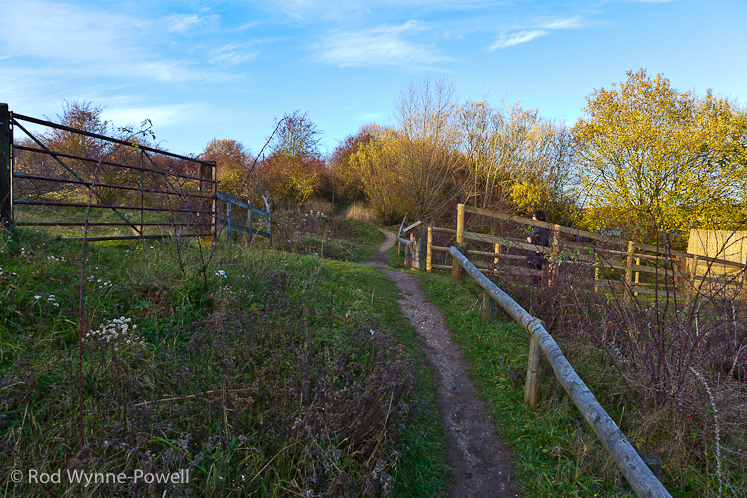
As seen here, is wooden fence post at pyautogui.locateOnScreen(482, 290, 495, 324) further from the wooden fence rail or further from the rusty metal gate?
the rusty metal gate

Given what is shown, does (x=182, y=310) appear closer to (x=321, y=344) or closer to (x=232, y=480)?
(x=321, y=344)

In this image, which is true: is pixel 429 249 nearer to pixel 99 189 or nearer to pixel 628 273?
pixel 628 273

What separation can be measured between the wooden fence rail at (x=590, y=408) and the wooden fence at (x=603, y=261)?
88 cm

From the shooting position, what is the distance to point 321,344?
4.06 metres

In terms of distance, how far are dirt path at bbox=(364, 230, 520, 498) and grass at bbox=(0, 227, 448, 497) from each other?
144 millimetres

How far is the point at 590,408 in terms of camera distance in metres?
2.58

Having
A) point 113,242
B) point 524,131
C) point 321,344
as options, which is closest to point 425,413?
point 321,344

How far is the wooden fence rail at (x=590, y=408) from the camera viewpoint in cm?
206

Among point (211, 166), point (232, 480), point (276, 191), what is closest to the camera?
point (232, 480)

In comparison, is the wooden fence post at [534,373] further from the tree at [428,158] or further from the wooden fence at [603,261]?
the tree at [428,158]

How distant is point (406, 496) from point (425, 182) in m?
17.9

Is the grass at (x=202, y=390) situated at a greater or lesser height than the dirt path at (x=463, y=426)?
greater

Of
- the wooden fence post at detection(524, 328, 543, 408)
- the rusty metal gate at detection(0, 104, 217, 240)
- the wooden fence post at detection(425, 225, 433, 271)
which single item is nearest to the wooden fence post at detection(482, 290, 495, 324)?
the wooden fence post at detection(524, 328, 543, 408)

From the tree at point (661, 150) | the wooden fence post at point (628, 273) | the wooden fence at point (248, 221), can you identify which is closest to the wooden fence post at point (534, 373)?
the wooden fence post at point (628, 273)
